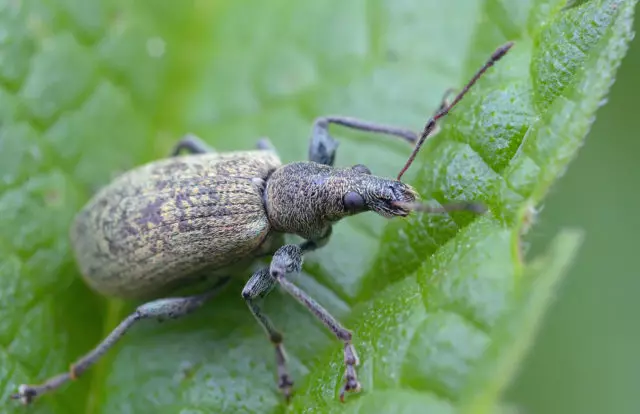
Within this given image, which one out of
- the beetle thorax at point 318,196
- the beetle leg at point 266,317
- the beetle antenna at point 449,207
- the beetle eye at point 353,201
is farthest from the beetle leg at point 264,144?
the beetle antenna at point 449,207

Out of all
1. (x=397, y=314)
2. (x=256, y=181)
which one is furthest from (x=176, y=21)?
(x=397, y=314)

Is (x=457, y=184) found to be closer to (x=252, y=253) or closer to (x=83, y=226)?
(x=252, y=253)

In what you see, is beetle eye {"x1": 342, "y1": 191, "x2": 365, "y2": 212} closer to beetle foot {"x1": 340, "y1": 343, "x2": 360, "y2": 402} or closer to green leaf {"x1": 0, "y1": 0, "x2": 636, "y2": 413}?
green leaf {"x1": 0, "y1": 0, "x2": 636, "y2": 413}

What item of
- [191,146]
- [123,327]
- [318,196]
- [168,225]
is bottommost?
[123,327]

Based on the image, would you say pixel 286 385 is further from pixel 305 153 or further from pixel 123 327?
pixel 305 153

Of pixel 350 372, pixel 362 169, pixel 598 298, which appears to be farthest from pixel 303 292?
pixel 598 298

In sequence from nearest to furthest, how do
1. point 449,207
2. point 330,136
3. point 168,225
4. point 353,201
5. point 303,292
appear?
point 449,207, point 303,292, point 353,201, point 168,225, point 330,136

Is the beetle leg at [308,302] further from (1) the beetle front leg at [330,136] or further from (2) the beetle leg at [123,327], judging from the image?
(1) the beetle front leg at [330,136]
